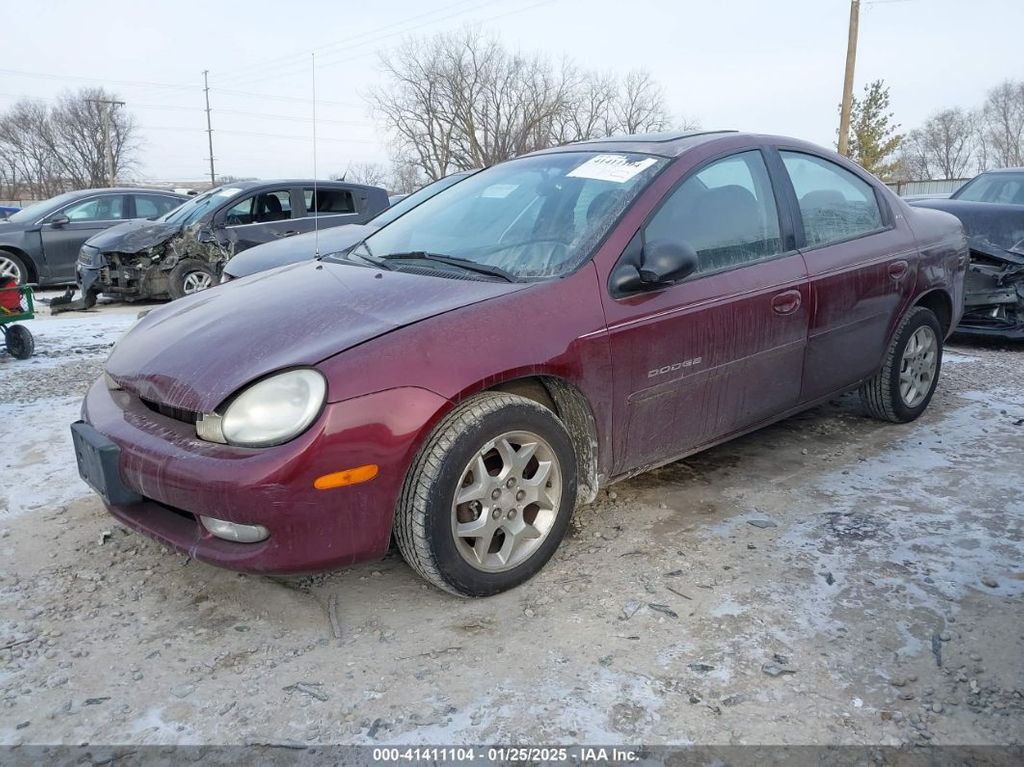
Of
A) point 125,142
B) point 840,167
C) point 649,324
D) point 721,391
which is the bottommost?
point 721,391

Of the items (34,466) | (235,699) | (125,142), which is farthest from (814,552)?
(125,142)

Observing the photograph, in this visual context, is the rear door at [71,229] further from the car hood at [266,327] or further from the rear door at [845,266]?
the rear door at [845,266]

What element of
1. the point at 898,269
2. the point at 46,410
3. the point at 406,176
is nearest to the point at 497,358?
the point at 898,269

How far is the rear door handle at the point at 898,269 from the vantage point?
4.02 meters

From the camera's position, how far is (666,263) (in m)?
2.86

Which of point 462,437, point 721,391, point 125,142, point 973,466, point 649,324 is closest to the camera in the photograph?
point 462,437

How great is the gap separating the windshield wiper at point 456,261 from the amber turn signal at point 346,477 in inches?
35.9

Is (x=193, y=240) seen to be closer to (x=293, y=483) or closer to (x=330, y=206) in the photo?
(x=330, y=206)

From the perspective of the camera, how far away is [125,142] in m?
65.6

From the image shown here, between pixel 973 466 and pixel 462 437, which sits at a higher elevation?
pixel 462 437

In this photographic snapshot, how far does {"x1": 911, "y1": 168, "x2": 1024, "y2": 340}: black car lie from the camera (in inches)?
249

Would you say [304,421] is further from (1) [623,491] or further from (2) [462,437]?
(1) [623,491]

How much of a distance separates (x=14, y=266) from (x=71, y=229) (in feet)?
2.89

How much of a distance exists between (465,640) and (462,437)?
0.65m
